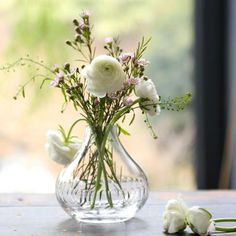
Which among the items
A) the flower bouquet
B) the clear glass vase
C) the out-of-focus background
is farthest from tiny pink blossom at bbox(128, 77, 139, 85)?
the out-of-focus background

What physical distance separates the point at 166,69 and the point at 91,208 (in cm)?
174

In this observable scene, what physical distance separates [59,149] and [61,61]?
152 centimetres

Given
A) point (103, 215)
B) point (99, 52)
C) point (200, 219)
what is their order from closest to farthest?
point (200, 219)
point (103, 215)
point (99, 52)

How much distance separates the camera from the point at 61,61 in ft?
9.97

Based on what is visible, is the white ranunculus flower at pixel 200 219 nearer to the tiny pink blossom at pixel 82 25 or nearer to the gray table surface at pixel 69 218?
the gray table surface at pixel 69 218

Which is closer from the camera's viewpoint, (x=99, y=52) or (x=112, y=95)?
(x=112, y=95)

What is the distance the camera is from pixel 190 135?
3.23m

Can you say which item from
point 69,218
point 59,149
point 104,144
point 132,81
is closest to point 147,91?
point 132,81

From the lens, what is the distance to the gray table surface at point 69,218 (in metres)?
1.47

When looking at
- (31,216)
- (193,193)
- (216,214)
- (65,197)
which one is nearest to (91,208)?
(65,197)

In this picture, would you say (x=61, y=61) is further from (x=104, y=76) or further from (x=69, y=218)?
(x=104, y=76)

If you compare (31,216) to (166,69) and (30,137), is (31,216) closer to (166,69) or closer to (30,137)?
(30,137)

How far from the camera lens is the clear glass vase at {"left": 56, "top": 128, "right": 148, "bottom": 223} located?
1493mm

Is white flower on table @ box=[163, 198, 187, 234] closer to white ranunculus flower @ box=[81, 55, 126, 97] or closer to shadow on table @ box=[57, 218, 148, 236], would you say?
shadow on table @ box=[57, 218, 148, 236]
